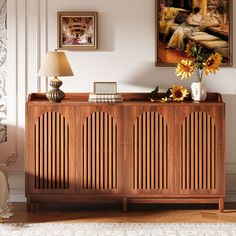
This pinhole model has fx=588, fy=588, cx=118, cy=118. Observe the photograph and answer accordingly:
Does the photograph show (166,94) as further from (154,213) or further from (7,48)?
(7,48)

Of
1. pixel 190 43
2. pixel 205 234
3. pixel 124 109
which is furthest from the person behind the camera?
pixel 190 43

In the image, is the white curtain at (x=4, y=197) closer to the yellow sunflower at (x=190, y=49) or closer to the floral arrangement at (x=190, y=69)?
the floral arrangement at (x=190, y=69)

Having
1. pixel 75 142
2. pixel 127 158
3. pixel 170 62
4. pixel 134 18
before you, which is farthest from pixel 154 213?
pixel 134 18

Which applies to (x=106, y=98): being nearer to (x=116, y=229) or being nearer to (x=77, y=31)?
(x=77, y=31)

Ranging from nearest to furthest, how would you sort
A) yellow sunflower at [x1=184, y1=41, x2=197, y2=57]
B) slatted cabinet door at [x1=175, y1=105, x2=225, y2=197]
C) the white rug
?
the white rug < slatted cabinet door at [x1=175, y1=105, x2=225, y2=197] < yellow sunflower at [x1=184, y1=41, x2=197, y2=57]

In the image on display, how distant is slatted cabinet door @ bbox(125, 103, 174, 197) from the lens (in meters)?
4.18

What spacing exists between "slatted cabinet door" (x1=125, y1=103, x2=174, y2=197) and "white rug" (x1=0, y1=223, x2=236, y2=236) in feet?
1.48

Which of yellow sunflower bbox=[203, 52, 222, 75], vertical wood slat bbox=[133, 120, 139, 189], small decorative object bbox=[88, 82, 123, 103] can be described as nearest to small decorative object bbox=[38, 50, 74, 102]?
small decorative object bbox=[88, 82, 123, 103]

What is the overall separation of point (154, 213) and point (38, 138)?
0.99 m

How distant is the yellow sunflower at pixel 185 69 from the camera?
14.2 ft

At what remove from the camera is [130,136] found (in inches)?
165

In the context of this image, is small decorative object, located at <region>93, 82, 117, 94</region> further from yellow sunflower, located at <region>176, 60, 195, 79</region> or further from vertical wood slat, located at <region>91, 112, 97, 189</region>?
yellow sunflower, located at <region>176, 60, 195, 79</region>

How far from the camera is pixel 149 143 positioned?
4191 mm

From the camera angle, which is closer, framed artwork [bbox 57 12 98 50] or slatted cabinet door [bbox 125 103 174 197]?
slatted cabinet door [bbox 125 103 174 197]
